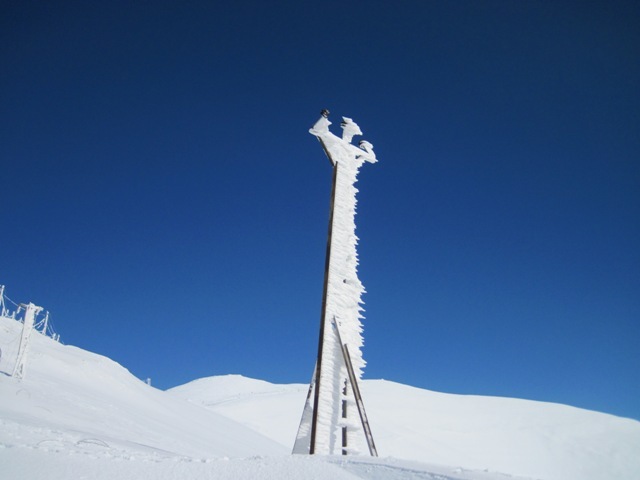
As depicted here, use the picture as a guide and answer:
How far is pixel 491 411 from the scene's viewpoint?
140ft

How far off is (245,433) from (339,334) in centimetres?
1744

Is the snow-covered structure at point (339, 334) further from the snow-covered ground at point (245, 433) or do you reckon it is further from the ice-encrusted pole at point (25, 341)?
the ice-encrusted pole at point (25, 341)

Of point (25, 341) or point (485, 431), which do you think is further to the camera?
point (485, 431)

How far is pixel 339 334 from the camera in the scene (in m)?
8.31

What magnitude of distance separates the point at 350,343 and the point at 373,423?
29.2 metres

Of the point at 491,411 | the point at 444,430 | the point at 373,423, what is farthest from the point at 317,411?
the point at 491,411

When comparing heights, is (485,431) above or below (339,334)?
below

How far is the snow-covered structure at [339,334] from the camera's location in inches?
309

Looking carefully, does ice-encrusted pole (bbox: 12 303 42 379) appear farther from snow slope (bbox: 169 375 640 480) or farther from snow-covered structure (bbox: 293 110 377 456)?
snow slope (bbox: 169 375 640 480)

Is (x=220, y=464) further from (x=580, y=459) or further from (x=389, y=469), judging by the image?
(x=580, y=459)

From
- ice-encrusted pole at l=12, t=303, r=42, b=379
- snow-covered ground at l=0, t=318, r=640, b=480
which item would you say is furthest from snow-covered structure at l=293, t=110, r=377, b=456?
ice-encrusted pole at l=12, t=303, r=42, b=379

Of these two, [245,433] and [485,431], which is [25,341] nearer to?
[245,433]

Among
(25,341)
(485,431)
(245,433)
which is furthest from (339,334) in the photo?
(485,431)

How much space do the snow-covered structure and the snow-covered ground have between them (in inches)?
63.7
